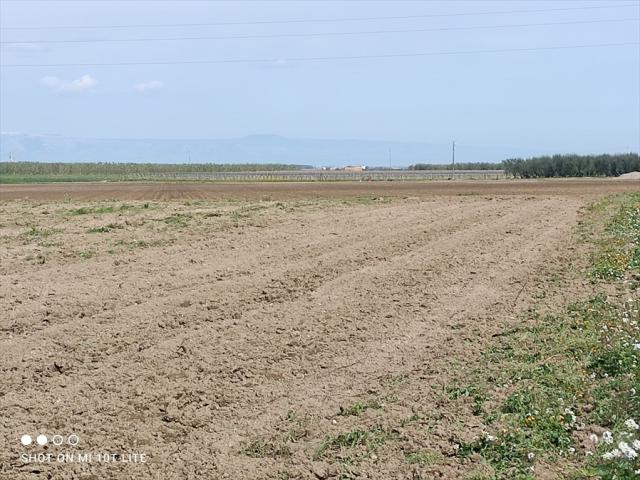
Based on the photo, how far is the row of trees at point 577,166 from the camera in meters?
82.2

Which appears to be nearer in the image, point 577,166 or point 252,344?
point 252,344

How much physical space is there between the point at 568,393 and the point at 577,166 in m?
83.5

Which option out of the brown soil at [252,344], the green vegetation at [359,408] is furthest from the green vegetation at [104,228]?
the green vegetation at [359,408]

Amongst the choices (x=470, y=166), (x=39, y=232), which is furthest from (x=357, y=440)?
(x=470, y=166)

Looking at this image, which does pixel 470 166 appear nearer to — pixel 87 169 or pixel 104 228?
pixel 87 169

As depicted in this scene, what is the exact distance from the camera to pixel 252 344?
26.6 ft

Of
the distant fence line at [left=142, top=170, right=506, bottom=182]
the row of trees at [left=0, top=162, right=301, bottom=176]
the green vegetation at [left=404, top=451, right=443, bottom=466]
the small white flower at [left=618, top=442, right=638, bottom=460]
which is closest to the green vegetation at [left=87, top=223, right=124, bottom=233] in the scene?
the green vegetation at [left=404, top=451, right=443, bottom=466]

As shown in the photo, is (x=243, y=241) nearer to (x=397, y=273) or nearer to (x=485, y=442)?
(x=397, y=273)

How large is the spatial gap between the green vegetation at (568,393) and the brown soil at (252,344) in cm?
30

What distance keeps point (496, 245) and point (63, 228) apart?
11323mm

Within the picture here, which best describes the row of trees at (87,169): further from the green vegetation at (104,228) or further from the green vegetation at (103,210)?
the green vegetation at (104,228)

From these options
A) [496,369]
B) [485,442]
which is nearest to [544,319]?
[496,369]

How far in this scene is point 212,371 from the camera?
7.20 meters

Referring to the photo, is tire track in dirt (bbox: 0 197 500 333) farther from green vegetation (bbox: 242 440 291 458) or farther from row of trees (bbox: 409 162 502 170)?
row of trees (bbox: 409 162 502 170)
